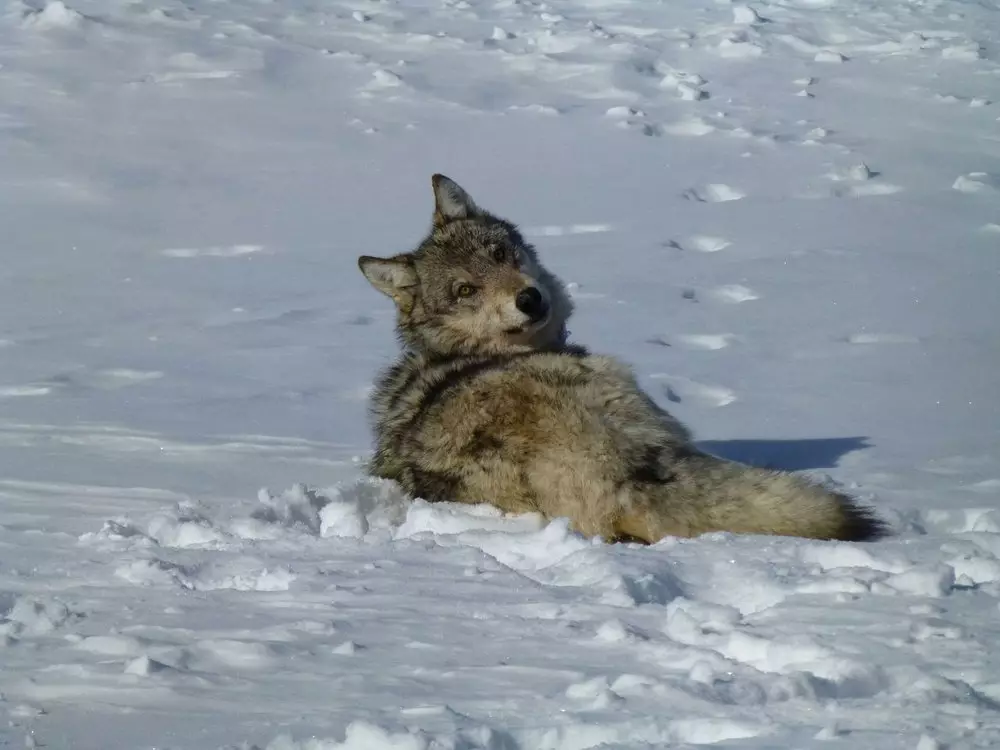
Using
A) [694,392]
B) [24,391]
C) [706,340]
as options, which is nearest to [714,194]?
[706,340]

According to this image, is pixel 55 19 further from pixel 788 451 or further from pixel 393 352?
pixel 788 451

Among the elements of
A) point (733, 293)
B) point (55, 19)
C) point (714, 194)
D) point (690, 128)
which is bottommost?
point (733, 293)

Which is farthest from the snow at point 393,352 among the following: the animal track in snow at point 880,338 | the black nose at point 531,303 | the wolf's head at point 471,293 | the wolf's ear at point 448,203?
the wolf's ear at point 448,203

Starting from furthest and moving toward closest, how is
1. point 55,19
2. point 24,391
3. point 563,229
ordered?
point 55,19
point 563,229
point 24,391

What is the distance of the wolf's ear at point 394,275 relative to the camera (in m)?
6.12

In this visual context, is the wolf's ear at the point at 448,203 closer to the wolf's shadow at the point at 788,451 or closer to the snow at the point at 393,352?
the snow at the point at 393,352

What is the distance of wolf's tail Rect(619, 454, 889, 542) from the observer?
442 cm

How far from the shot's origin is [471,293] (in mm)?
5949

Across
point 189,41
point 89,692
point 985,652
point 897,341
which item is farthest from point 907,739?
point 189,41

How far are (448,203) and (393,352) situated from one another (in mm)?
1897

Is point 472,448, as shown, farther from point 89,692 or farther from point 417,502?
point 89,692

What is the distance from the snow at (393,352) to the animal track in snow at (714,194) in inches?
2.3

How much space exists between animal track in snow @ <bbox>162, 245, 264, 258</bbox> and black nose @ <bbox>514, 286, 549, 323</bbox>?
16.4 feet

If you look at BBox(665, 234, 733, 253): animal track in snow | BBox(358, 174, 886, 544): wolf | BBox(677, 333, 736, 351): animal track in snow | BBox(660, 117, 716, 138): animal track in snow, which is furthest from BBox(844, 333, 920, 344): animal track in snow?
BBox(660, 117, 716, 138): animal track in snow
